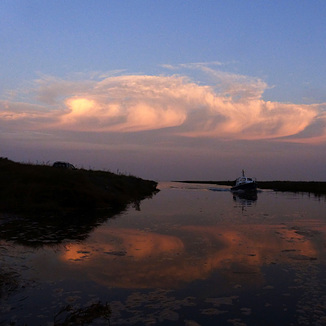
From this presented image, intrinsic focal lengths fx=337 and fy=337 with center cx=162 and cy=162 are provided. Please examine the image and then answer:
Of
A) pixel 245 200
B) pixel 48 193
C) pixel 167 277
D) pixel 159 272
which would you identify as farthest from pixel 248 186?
pixel 167 277

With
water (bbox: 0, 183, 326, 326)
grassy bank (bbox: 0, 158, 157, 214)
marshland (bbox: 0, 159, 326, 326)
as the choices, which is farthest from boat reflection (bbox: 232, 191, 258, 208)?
water (bbox: 0, 183, 326, 326)

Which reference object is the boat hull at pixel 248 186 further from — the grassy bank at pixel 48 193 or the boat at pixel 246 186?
A: the grassy bank at pixel 48 193

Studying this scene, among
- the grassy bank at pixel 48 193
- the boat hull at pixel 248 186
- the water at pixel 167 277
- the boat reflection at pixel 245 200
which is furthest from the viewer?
the boat hull at pixel 248 186

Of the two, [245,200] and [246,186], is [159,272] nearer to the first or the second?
[245,200]

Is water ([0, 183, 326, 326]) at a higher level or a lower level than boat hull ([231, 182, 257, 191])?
lower

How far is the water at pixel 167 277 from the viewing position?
758 cm

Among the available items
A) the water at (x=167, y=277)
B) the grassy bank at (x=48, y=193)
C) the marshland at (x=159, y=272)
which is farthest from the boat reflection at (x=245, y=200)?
the water at (x=167, y=277)

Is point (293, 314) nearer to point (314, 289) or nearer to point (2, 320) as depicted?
point (314, 289)

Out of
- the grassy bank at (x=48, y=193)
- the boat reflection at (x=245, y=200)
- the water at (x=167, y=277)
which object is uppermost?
the grassy bank at (x=48, y=193)

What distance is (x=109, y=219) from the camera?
74.4 ft

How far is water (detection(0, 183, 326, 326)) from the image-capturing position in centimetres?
758

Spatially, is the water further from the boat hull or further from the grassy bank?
the boat hull

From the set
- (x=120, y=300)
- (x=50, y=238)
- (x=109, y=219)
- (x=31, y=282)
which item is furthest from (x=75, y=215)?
(x=120, y=300)

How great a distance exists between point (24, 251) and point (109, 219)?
33.3 ft
